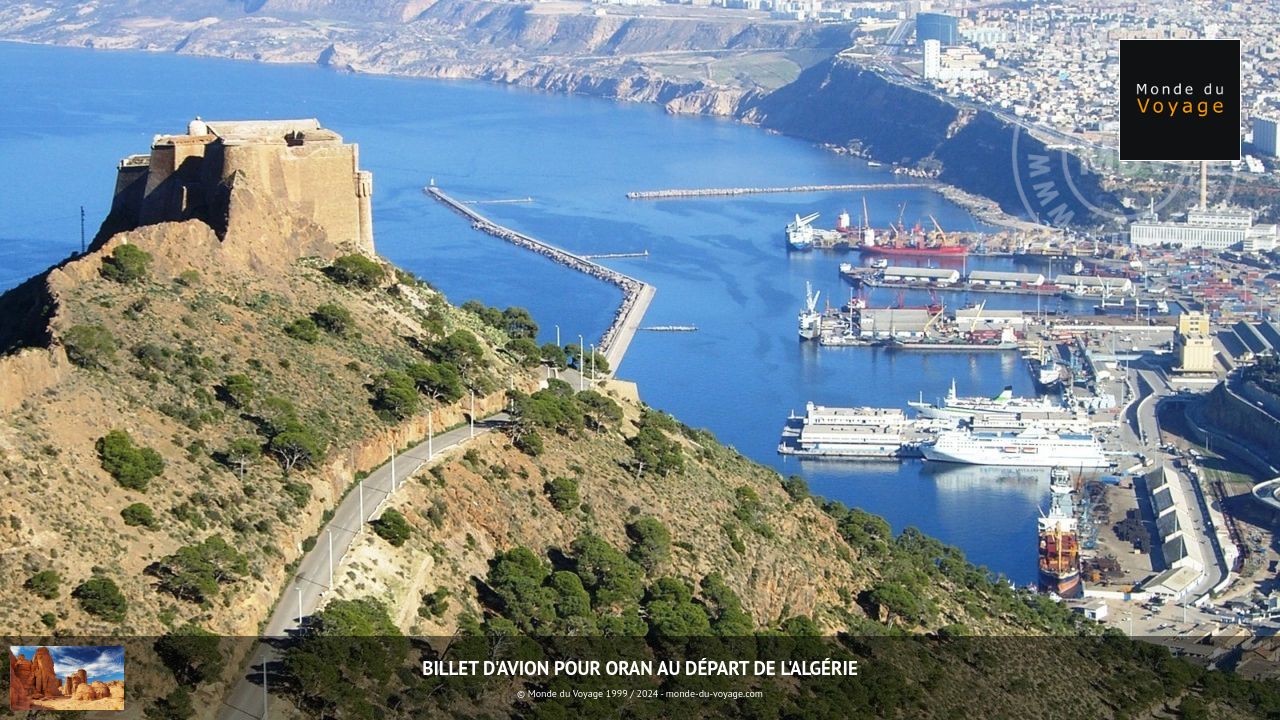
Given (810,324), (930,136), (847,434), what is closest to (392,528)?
(847,434)

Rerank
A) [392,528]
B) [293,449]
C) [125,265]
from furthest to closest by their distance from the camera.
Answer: [125,265] → [293,449] → [392,528]

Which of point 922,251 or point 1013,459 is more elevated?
point 922,251

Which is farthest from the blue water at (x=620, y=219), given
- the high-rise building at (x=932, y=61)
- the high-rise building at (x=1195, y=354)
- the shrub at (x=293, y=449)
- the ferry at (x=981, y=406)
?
the shrub at (x=293, y=449)

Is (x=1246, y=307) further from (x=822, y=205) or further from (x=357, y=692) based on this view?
(x=357, y=692)

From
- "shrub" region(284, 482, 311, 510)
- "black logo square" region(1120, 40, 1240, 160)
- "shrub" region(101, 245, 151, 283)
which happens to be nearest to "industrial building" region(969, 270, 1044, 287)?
"black logo square" region(1120, 40, 1240, 160)

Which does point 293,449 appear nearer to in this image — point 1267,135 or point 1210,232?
point 1210,232

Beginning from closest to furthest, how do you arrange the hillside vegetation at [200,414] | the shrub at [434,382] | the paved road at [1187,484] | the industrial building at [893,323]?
the hillside vegetation at [200,414]
the shrub at [434,382]
the paved road at [1187,484]
the industrial building at [893,323]

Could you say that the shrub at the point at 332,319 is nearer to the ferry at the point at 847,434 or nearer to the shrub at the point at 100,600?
the shrub at the point at 100,600
